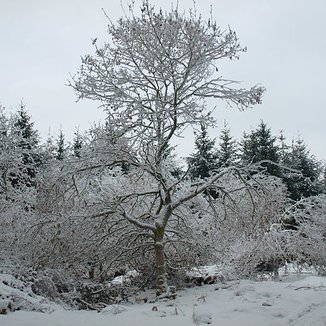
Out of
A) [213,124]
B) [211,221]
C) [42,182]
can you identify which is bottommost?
[211,221]

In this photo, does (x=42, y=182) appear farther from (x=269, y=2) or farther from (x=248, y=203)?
(x=269, y=2)

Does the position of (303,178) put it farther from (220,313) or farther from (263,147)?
(220,313)

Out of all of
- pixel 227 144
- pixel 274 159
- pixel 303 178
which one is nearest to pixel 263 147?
pixel 274 159

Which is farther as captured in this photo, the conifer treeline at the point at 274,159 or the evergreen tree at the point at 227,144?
the evergreen tree at the point at 227,144

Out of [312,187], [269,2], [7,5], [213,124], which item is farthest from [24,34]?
[312,187]

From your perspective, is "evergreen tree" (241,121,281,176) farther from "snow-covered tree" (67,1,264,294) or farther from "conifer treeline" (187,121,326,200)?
"snow-covered tree" (67,1,264,294)

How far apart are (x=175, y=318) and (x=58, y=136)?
85.0 feet

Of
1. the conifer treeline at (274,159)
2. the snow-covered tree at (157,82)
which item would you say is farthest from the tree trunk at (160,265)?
the conifer treeline at (274,159)

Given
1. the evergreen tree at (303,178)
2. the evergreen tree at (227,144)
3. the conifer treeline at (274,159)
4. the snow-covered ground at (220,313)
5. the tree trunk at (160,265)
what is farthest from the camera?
the evergreen tree at (227,144)

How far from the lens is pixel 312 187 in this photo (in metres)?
24.6

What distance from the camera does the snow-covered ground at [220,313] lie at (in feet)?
17.9

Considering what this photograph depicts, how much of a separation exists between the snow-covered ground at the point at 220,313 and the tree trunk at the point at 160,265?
2.93 ft

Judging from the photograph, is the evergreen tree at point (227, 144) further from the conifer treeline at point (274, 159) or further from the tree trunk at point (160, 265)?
the tree trunk at point (160, 265)

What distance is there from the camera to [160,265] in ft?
28.6
